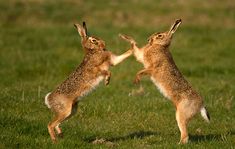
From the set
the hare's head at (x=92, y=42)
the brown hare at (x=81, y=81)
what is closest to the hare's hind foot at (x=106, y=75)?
the brown hare at (x=81, y=81)

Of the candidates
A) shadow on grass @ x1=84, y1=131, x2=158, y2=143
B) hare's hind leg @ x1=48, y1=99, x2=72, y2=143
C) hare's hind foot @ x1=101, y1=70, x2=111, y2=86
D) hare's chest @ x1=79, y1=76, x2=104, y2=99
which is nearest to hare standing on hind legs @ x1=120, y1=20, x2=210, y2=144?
hare's hind foot @ x1=101, y1=70, x2=111, y2=86

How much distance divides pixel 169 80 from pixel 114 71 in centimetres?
656

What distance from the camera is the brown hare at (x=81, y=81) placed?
9.55 metres

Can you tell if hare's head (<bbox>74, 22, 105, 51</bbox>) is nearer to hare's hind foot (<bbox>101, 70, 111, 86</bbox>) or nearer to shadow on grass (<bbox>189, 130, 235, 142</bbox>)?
hare's hind foot (<bbox>101, 70, 111, 86</bbox>)

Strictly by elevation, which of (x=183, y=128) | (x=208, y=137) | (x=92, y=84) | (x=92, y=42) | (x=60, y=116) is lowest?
(x=208, y=137)

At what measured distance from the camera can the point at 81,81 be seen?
32.3 ft

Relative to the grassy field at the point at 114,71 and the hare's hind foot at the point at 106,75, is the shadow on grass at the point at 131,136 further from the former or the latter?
the hare's hind foot at the point at 106,75

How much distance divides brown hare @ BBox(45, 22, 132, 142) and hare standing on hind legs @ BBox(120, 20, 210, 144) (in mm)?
417

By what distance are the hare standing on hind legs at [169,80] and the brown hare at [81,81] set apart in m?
0.42

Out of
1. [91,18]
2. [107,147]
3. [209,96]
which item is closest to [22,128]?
[107,147]

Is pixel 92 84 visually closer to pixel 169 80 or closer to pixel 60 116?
pixel 60 116

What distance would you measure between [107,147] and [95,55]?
68.1 inches

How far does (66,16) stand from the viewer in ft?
81.4

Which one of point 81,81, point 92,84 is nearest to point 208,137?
point 92,84
